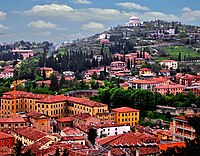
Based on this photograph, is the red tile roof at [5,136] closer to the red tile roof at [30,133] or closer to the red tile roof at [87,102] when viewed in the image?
the red tile roof at [30,133]

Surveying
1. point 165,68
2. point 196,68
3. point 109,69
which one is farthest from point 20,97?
point 196,68

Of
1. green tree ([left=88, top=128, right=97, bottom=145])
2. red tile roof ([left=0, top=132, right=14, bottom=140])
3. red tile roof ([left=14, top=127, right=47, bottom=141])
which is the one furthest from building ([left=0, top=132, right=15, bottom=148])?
green tree ([left=88, top=128, right=97, bottom=145])

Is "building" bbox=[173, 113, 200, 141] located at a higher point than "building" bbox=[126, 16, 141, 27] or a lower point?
lower

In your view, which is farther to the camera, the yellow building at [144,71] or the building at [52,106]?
the yellow building at [144,71]

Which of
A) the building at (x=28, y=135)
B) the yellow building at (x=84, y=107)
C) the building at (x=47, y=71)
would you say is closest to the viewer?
the building at (x=28, y=135)

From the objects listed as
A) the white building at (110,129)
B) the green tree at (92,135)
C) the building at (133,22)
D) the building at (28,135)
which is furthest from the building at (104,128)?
the building at (133,22)

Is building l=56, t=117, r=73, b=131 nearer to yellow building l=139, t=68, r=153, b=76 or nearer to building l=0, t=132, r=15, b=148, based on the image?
building l=0, t=132, r=15, b=148

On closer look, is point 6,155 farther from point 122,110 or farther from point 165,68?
point 165,68
